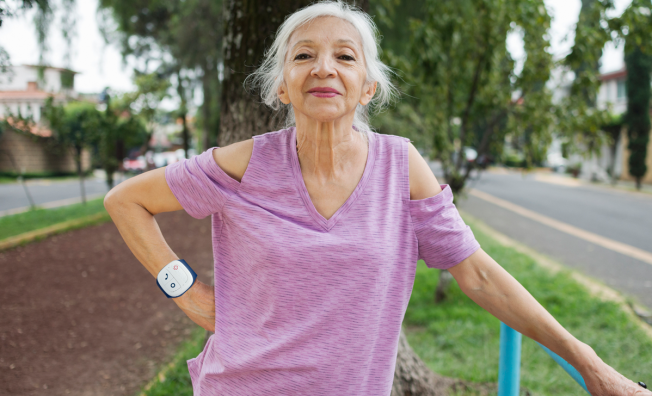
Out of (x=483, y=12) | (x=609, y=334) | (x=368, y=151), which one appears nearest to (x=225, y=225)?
(x=368, y=151)

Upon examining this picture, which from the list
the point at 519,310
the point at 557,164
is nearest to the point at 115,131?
the point at 519,310

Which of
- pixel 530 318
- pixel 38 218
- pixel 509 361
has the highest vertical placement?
pixel 530 318

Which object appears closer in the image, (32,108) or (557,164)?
(32,108)

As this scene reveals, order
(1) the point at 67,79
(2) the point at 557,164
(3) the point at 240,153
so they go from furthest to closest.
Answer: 1. (2) the point at 557,164
2. (1) the point at 67,79
3. (3) the point at 240,153

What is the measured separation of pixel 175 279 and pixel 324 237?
0.54 meters

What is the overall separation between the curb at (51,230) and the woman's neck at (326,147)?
701 cm

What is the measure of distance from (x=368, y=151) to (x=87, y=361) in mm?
3398

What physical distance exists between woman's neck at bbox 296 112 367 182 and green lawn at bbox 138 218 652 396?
2.11 m

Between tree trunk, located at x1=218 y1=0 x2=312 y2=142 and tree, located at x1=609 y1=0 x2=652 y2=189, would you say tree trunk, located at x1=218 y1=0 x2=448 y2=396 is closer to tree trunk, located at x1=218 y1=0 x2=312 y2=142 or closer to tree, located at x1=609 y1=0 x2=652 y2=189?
Answer: tree trunk, located at x1=218 y1=0 x2=312 y2=142

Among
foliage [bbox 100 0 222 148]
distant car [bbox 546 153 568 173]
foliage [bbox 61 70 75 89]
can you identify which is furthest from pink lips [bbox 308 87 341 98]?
distant car [bbox 546 153 568 173]

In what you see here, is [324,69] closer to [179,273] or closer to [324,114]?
[324,114]

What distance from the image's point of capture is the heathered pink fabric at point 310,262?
1.16 m

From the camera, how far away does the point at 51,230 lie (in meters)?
7.79

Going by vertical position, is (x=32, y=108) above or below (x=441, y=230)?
above
